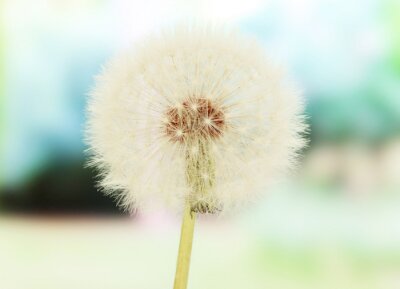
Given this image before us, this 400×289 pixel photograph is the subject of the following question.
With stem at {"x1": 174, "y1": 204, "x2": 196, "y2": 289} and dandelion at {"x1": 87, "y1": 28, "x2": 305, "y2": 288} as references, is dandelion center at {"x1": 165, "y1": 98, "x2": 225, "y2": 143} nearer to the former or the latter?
dandelion at {"x1": 87, "y1": 28, "x2": 305, "y2": 288}

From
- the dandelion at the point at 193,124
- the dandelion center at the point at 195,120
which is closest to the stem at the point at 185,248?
the dandelion at the point at 193,124

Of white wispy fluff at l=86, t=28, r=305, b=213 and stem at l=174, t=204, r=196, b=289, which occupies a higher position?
white wispy fluff at l=86, t=28, r=305, b=213

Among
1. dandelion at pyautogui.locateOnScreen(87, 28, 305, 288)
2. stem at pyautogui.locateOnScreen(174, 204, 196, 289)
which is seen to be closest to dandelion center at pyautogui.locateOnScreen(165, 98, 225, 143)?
dandelion at pyautogui.locateOnScreen(87, 28, 305, 288)

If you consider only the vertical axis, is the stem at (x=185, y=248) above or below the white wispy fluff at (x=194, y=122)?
below

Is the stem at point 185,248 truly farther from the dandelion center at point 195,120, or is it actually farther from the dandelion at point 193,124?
the dandelion center at point 195,120

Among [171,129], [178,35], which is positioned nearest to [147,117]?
[171,129]

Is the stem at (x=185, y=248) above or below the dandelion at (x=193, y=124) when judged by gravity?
below

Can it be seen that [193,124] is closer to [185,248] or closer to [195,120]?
[195,120]

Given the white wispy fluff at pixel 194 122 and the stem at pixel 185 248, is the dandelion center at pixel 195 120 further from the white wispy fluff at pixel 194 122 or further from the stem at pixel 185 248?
the stem at pixel 185 248

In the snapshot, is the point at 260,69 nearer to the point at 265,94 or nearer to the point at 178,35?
the point at 265,94
